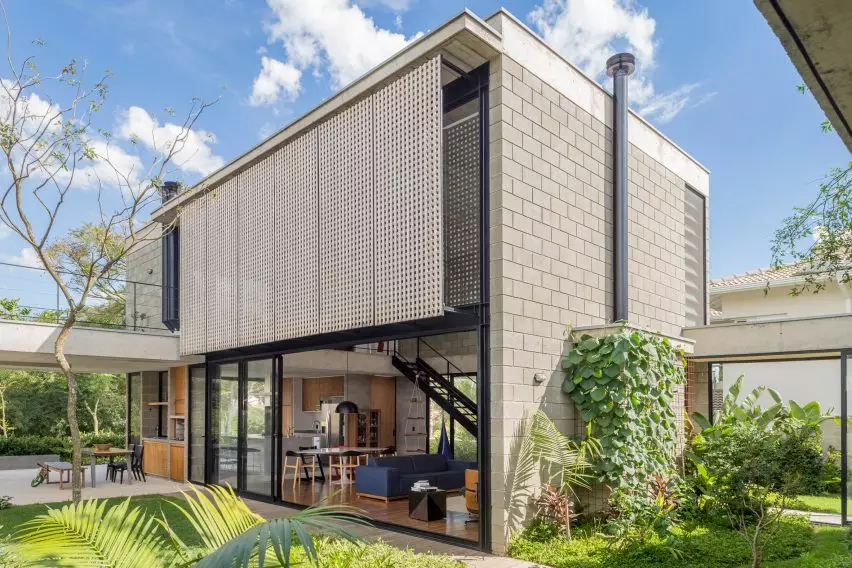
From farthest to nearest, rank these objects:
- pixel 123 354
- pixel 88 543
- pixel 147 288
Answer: pixel 147 288, pixel 123 354, pixel 88 543

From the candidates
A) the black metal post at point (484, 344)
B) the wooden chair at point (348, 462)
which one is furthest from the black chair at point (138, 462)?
the black metal post at point (484, 344)

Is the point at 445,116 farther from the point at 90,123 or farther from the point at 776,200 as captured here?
the point at 776,200

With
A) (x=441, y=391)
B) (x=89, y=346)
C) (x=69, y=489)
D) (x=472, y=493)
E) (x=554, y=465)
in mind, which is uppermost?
→ (x=89, y=346)

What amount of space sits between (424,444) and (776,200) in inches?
577

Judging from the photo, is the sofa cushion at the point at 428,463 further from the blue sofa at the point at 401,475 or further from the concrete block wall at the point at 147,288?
the concrete block wall at the point at 147,288

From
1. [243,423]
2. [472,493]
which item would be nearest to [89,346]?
[243,423]

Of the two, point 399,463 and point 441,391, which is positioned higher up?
point 441,391

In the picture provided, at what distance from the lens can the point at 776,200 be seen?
880 inches

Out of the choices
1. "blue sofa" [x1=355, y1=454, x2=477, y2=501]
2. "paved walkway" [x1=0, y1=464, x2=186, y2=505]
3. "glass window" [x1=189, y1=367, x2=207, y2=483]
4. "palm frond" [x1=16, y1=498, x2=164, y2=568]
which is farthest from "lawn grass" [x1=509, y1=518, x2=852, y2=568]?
"glass window" [x1=189, y1=367, x2=207, y2=483]

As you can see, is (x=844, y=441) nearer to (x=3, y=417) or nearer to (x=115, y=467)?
(x=115, y=467)

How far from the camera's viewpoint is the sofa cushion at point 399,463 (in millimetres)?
11750

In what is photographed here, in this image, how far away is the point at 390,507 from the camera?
34.7 ft

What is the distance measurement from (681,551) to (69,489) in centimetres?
1249

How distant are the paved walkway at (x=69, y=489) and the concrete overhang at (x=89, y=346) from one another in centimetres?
259
